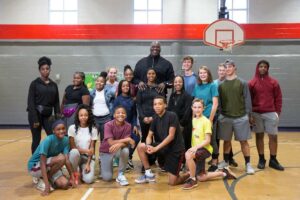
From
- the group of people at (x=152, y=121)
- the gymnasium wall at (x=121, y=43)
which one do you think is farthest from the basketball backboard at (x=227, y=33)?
the group of people at (x=152, y=121)

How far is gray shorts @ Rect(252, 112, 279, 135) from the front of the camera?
5570mm

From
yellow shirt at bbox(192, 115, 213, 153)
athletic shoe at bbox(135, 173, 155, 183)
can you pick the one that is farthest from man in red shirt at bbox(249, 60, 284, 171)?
athletic shoe at bbox(135, 173, 155, 183)

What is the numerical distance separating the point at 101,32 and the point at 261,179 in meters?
7.75

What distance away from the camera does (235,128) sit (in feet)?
17.7

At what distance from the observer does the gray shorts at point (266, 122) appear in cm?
557

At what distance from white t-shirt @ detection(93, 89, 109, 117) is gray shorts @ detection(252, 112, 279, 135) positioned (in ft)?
8.32

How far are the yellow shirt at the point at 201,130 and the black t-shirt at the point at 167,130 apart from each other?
0.79 feet

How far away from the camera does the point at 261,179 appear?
16.5 feet

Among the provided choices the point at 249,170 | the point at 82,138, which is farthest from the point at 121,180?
the point at 249,170

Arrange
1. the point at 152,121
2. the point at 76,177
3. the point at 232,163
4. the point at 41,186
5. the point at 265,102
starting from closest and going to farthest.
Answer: the point at 41,186
the point at 76,177
the point at 152,121
the point at 265,102
the point at 232,163

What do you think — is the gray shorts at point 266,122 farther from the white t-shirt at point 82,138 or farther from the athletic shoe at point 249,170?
the white t-shirt at point 82,138

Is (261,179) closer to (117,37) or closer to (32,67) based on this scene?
(117,37)

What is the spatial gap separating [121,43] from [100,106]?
5.74 meters

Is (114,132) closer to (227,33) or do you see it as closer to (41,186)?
(41,186)
